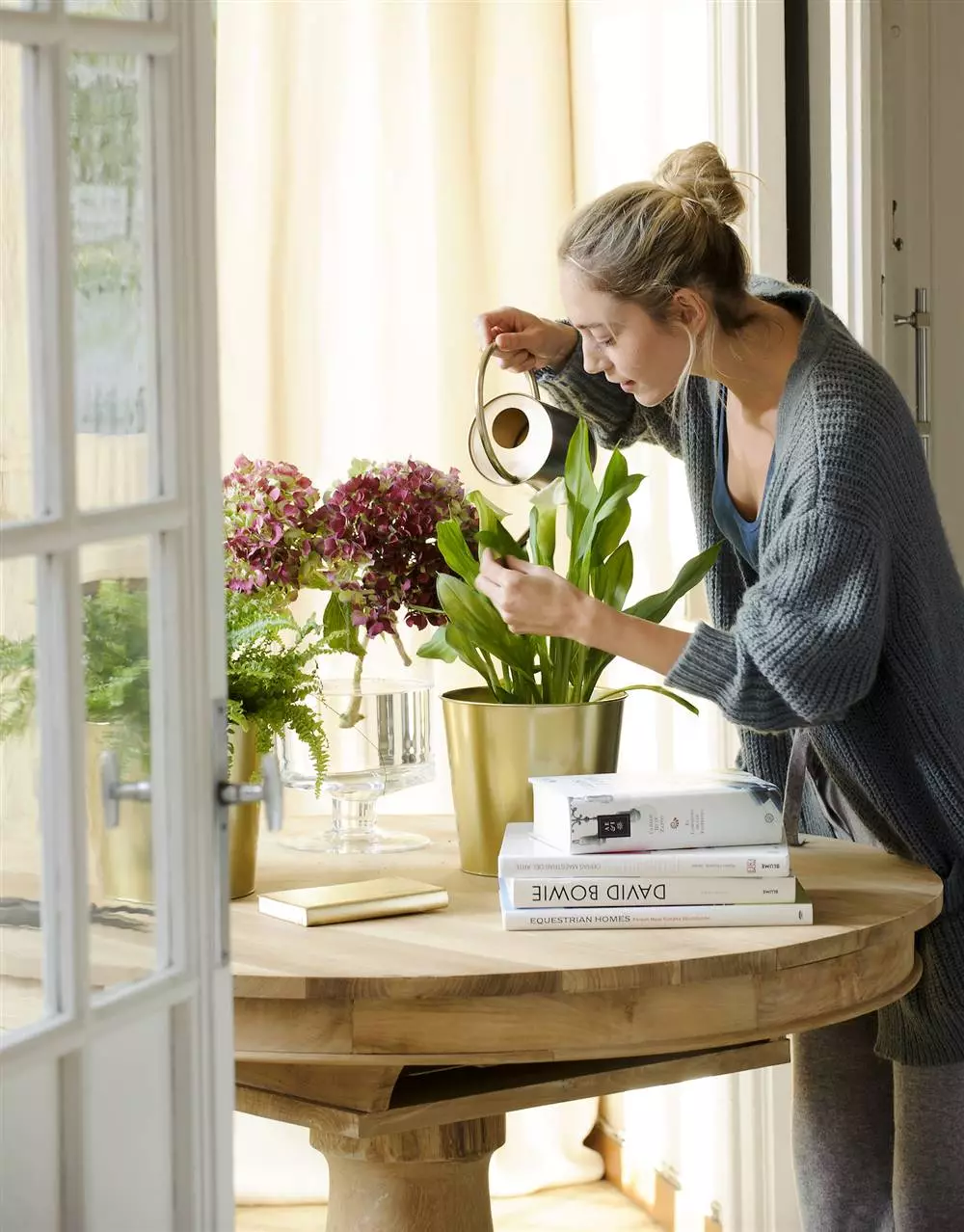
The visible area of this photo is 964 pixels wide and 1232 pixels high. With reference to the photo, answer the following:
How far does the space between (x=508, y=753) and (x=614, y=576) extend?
8.7 inches

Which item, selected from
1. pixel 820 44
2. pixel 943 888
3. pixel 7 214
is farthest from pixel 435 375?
pixel 7 214

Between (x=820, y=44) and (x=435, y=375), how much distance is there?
79 centimetres

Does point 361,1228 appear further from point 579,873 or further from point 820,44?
point 820,44

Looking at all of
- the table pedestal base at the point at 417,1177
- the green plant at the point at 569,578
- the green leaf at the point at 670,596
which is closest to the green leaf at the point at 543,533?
the green plant at the point at 569,578

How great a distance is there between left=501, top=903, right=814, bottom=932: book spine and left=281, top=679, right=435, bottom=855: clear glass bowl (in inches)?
12.8

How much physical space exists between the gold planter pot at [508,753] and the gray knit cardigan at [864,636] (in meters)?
0.10

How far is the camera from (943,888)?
1.60m

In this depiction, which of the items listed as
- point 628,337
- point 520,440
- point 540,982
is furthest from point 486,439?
point 540,982

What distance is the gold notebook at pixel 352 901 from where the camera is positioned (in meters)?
1.41

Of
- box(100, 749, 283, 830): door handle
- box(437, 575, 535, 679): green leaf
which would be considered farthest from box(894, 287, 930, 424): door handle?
box(100, 749, 283, 830): door handle

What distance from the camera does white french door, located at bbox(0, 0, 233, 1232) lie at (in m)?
0.95

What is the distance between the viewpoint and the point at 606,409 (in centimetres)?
189

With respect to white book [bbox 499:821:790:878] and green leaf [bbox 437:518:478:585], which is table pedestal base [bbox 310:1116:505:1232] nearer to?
white book [bbox 499:821:790:878]

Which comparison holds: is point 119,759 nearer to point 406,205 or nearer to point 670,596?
point 670,596
